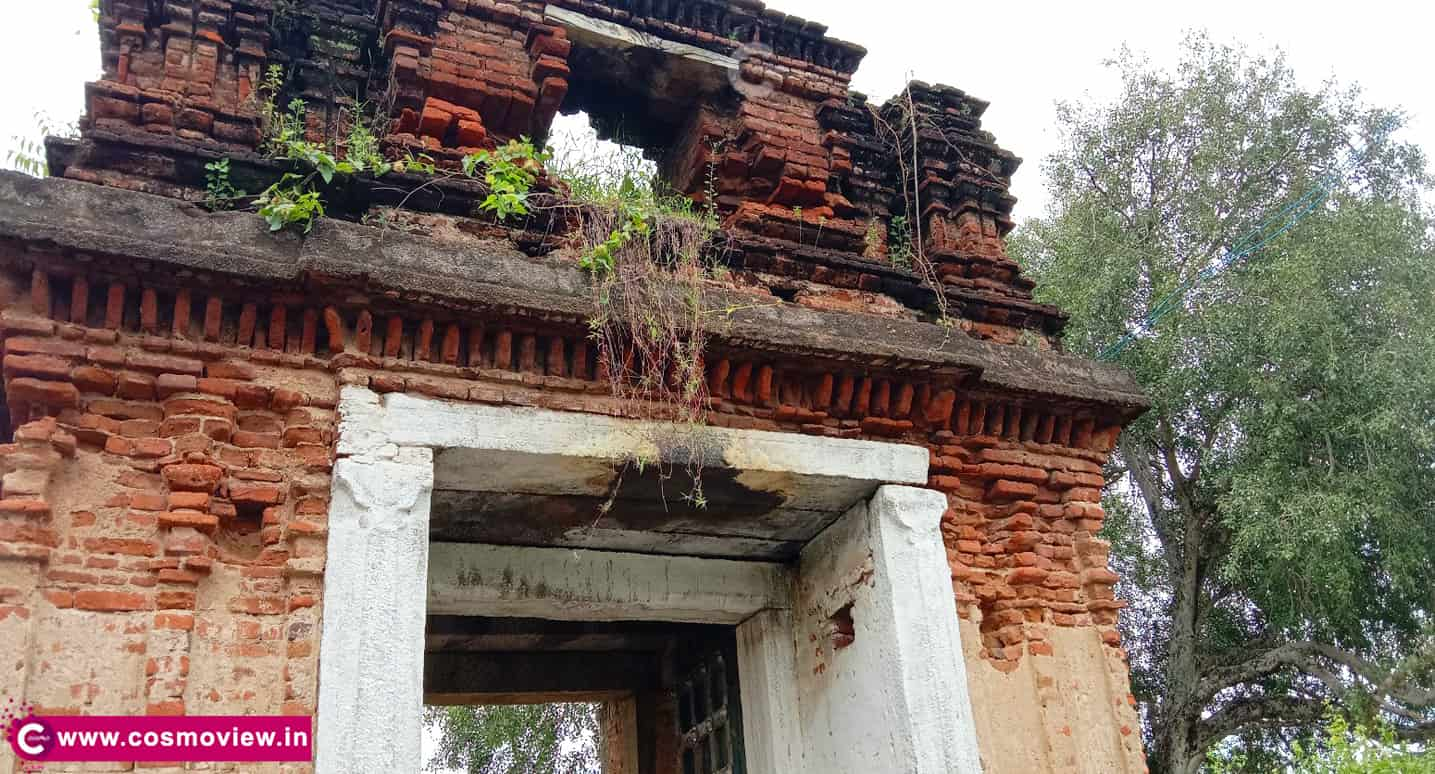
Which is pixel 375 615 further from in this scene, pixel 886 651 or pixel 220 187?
pixel 886 651

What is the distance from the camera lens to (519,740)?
49.0 feet

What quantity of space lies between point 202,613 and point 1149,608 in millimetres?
11234

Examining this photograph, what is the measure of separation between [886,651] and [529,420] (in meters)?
1.74

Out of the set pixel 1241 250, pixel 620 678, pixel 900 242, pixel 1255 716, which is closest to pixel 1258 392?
pixel 1241 250

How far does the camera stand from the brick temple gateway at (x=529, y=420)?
3529mm

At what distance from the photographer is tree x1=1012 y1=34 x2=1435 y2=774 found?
31.5 ft

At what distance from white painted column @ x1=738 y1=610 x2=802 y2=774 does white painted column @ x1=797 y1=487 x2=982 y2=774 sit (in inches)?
3.3

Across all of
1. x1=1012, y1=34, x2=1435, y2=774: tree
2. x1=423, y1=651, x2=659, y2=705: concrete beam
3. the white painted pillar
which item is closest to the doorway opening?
x1=423, y1=651, x2=659, y2=705: concrete beam

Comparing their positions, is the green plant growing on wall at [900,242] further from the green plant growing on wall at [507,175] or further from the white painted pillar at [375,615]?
the white painted pillar at [375,615]

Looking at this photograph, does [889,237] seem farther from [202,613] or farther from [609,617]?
[202,613]

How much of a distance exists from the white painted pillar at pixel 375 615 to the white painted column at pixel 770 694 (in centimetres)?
210

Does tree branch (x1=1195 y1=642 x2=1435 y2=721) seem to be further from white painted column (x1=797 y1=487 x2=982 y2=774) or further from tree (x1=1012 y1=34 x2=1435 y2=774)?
white painted column (x1=797 y1=487 x2=982 y2=774)

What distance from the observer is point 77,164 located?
Answer: 4051 mm

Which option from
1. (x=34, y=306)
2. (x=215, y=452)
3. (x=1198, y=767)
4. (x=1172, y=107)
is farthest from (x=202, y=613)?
(x=1172, y=107)
